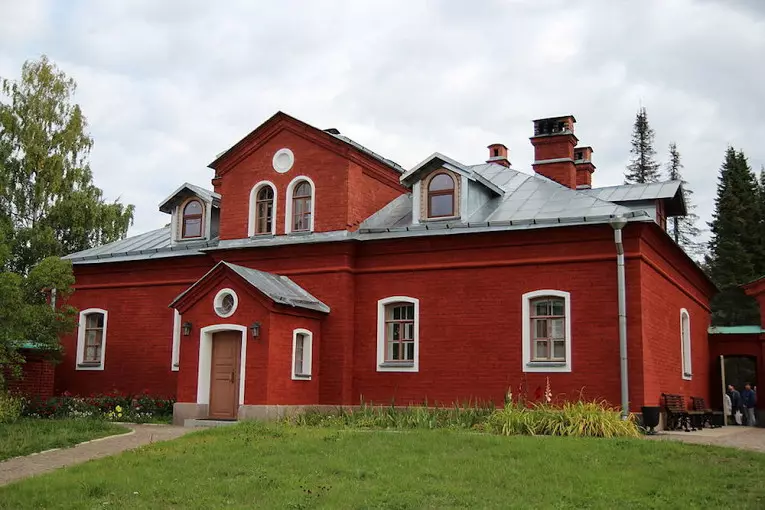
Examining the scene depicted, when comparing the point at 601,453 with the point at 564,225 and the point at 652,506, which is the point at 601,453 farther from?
the point at 564,225

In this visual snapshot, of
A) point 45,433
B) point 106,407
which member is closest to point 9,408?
point 106,407

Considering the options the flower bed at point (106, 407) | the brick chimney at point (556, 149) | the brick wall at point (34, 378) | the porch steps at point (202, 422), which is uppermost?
the brick chimney at point (556, 149)

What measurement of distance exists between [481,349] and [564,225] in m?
3.28

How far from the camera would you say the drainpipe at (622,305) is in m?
16.3

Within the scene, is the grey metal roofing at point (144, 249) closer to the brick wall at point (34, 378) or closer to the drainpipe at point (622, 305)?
the brick wall at point (34, 378)

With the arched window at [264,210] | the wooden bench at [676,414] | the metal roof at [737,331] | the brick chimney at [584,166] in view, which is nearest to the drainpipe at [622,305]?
the wooden bench at [676,414]

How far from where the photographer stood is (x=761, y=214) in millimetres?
39812

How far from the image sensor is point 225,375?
1853cm

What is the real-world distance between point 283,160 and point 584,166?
1032 centimetres

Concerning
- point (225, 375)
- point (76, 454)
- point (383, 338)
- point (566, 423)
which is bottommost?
point (76, 454)

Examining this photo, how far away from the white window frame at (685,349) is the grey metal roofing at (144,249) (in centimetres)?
1255

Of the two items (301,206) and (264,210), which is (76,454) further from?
Answer: (264,210)

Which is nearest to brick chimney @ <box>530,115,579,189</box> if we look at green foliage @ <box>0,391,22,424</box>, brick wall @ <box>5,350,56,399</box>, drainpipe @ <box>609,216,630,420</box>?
drainpipe @ <box>609,216,630,420</box>

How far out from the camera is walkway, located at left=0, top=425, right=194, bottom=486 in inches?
468
